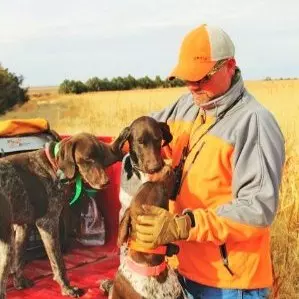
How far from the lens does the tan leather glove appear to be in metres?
2.75

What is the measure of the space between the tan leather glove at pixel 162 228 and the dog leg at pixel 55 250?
5.33ft

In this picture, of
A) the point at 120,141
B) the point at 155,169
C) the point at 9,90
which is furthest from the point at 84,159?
the point at 9,90

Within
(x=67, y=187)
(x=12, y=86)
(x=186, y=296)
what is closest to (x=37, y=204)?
(x=67, y=187)

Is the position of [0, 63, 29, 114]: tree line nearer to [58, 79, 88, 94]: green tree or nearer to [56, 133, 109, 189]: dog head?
[58, 79, 88, 94]: green tree

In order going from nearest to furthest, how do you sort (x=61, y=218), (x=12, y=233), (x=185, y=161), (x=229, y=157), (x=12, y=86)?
(x=229, y=157) < (x=185, y=161) < (x=12, y=233) < (x=61, y=218) < (x=12, y=86)

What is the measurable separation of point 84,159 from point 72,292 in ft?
2.94

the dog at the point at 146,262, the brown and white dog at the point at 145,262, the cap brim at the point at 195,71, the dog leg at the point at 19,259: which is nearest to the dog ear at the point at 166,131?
the brown and white dog at the point at 145,262

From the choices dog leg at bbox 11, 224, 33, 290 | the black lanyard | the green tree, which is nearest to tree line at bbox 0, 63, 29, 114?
the green tree

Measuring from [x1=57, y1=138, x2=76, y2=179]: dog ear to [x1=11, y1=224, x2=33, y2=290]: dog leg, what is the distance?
688mm

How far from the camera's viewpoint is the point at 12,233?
430 centimetres

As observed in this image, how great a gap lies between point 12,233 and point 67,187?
568 mm

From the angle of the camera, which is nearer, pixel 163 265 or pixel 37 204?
pixel 163 265

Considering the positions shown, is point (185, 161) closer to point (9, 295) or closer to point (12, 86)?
point (9, 295)

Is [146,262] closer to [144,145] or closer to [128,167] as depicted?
[144,145]
